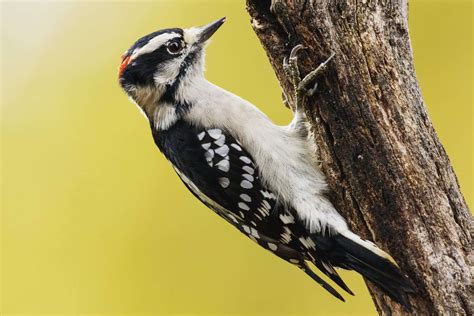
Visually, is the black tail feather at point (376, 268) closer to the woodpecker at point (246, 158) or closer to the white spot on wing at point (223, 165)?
the woodpecker at point (246, 158)

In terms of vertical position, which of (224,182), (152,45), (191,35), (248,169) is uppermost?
(191,35)

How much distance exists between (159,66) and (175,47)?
0.49 feet

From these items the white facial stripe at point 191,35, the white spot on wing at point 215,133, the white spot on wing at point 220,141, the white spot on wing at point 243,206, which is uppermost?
the white facial stripe at point 191,35

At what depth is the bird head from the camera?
3393 millimetres

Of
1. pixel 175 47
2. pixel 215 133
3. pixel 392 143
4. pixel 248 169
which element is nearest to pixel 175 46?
pixel 175 47

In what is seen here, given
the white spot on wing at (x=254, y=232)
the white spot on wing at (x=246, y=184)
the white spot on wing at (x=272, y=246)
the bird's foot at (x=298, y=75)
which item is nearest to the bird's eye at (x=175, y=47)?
the bird's foot at (x=298, y=75)

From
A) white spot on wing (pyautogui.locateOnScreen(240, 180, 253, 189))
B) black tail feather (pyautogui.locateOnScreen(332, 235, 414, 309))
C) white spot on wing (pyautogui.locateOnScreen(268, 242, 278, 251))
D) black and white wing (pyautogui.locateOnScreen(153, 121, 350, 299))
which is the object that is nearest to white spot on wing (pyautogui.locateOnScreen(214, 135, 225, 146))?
black and white wing (pyautogui.locateOnScreen(153, 121, 350, 299))

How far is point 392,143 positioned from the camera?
269 centimetres

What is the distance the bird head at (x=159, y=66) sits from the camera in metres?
3.39

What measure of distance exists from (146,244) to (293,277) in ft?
4.20

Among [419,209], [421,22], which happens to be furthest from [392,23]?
[421,22]

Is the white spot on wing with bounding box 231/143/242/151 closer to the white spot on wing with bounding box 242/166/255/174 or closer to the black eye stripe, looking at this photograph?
the white spot on wing with bounding box 242/166/255/174

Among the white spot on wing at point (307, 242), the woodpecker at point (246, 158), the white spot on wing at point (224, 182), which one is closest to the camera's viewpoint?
the woodpecker at point (246, 158)

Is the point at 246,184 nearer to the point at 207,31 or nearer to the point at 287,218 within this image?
the point at 287,218
